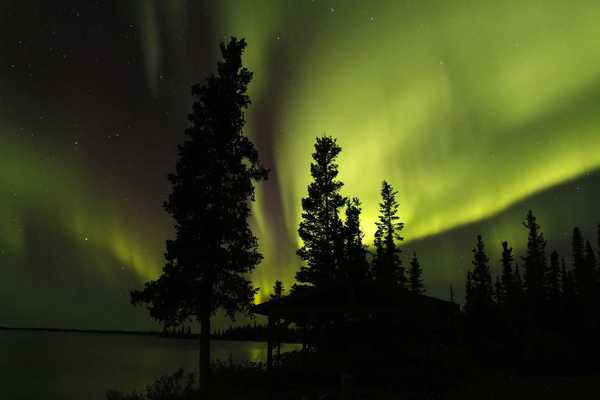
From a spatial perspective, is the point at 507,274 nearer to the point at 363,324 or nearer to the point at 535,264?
the point at 535,264

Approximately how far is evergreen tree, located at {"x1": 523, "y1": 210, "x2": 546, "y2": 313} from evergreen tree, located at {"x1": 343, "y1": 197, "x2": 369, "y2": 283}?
23039 millimetres

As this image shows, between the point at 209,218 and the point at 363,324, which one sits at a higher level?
the point at 209,218

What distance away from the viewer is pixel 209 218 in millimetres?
22688

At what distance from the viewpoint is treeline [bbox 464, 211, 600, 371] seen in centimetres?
3169

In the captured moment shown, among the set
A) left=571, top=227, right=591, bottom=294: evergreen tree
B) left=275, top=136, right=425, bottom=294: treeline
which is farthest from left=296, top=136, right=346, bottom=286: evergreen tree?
left=571, top=227, right=591, bottom=294: evergreen tree

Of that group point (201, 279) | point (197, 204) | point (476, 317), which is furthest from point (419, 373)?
point (476, 317)

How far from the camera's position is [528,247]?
60.8m

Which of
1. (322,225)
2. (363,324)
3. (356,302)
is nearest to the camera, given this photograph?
(356,302)

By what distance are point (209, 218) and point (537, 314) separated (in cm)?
4299

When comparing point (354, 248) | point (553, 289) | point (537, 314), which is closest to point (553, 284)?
point (553, 289)

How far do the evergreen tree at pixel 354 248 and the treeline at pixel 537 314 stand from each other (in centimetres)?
1009

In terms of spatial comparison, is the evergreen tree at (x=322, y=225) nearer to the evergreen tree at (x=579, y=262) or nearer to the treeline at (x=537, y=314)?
the treeline at (x=537, y=314)

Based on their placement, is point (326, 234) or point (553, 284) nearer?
point (326, 234)

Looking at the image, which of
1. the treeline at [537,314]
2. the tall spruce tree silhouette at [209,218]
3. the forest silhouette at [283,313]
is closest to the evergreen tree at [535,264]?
the treeline at [537,314]
